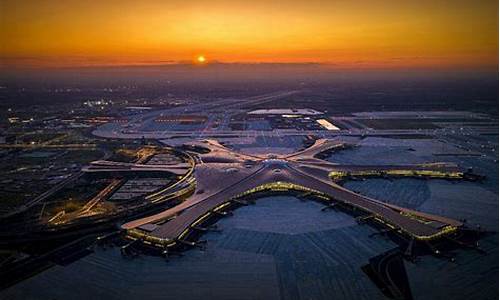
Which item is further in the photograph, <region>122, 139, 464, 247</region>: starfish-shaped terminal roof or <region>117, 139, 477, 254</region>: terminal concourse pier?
<region>122, 139, 464, 247</region>: starfish-shaped terminal roof

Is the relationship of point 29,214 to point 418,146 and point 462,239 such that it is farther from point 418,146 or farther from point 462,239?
point 418,146

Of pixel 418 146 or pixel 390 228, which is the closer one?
pixel 390 228

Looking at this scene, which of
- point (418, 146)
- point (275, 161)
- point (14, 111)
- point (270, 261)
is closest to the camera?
point (270, 261)

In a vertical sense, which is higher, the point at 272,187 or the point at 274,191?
the point at 272,187

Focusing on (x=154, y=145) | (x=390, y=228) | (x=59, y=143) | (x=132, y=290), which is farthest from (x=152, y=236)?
(x=59, y=143)

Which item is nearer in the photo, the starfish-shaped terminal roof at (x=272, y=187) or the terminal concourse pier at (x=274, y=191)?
the terminal concourse pier at (x=274, y=191)

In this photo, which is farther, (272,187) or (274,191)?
(272,187)

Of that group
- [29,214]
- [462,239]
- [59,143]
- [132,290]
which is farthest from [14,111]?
[462,239]

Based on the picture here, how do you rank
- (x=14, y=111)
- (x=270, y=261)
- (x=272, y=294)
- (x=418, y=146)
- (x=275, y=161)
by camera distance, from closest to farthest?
(x=272, y=294) < (x=270, y=261) < (x=275, y=161) < (x=418, y=146) < (x=14, y=111)
